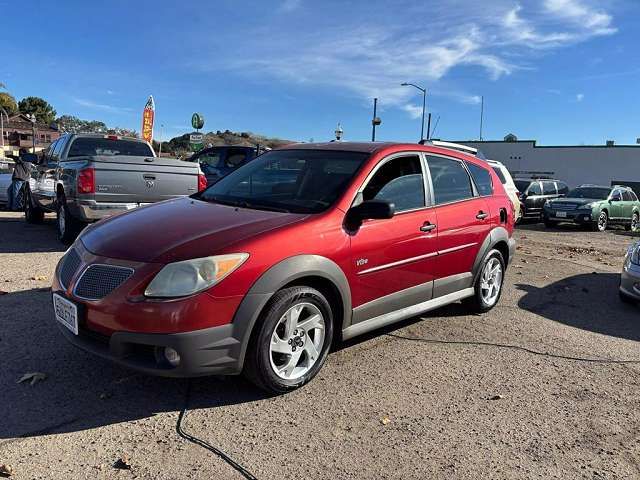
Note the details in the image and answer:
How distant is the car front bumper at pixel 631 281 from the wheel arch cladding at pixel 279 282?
4.36 metres

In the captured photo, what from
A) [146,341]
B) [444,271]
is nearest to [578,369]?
[444,271]

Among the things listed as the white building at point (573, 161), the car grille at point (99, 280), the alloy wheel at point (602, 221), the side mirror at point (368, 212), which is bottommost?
the alloy wheel at point (602, 221)

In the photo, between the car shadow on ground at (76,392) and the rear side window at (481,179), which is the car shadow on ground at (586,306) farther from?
the car shadow on ground at (76,392)

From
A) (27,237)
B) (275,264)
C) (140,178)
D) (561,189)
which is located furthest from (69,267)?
(561,189)

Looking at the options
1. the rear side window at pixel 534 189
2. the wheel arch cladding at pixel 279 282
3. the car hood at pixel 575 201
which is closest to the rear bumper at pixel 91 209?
the wheel arch cladding at pixel 279 282

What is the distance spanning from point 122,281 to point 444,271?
9.45ft

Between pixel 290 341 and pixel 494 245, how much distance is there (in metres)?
3.02

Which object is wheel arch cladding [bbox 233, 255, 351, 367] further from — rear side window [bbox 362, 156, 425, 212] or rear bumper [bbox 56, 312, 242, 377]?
rear side window [bbox 362, 156, 425, 212]

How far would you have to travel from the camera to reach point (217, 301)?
10.2 feet

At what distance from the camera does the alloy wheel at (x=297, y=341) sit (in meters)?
3.48

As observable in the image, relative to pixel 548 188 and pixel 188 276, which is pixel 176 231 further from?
pixel 548 188

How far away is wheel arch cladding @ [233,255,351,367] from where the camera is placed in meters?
3.21

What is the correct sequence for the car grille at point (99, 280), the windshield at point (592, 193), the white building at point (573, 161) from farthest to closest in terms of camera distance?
the white building at point (573, 161)
the windshield at point (592, 193)
the car grille at point (99, 280)

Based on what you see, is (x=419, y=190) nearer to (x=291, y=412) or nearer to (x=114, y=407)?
(x=291, y=412)
